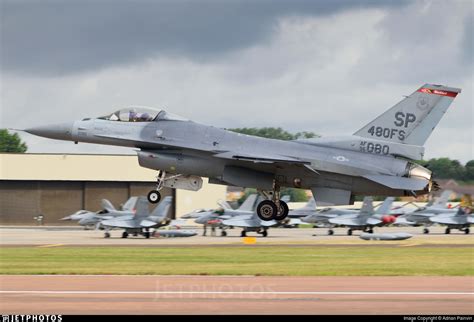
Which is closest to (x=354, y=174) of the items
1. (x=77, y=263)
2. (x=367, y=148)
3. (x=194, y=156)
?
(x=367, y=148)

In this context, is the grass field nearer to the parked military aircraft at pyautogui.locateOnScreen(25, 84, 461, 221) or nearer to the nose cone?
the parked military aircraft at pyautogui.locateOnScreen(25, 84, 461, 221)

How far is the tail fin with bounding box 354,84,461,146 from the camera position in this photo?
30.7 m

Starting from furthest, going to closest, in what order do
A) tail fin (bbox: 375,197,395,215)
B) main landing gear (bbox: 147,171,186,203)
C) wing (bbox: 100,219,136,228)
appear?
tail fin (bbox: 375,197,395,215), wing (bbox: 100,219,136,228), main landing gear (bbox: 147,171,186,203)

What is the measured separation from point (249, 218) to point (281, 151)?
3196cm

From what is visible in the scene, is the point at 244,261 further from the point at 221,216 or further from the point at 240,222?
the point at 221,216

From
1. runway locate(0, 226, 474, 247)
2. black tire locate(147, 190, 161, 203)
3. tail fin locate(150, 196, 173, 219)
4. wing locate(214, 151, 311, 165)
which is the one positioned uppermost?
wing locate(214, 151, 311, 165)

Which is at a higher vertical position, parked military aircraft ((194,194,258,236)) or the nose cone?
the nose cone

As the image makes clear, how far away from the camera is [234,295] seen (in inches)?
805

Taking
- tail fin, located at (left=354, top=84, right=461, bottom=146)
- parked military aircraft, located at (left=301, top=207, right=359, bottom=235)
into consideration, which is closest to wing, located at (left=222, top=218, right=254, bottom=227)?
parked military aircraft, located at (left=301, top=207, right=359, bottom=235)

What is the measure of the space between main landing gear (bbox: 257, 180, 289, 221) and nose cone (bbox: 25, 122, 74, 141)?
7661 millimetres

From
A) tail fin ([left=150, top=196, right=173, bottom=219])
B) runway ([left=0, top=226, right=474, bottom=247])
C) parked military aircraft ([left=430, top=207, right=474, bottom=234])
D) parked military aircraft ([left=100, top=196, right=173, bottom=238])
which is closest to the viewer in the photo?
runway ([left=0, top=226, right=474, bottom=247])

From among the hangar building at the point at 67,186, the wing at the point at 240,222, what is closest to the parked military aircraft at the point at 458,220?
the wing at the point at 240,222

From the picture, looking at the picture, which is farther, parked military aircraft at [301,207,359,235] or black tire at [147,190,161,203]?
parked military aircraft at [301,207,359,235]

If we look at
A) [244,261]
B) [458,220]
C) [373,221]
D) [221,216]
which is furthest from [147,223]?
[458,220]
